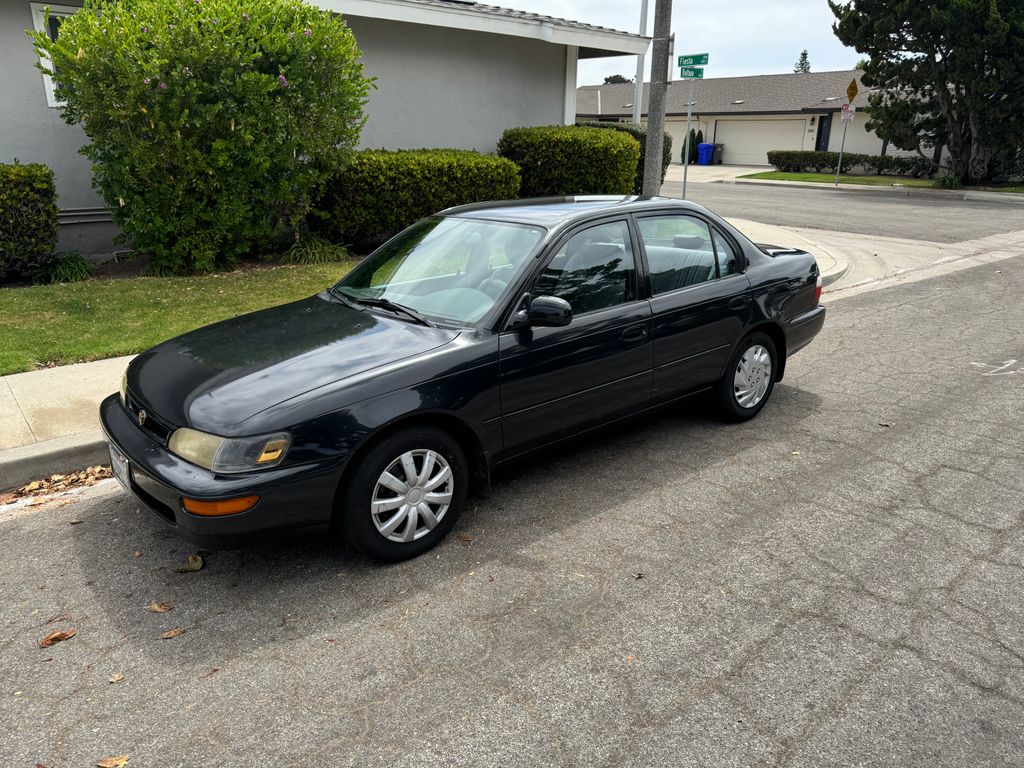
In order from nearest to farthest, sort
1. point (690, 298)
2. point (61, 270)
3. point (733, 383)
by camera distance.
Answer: point (690, 298), point (733, 383), point (61, 270)

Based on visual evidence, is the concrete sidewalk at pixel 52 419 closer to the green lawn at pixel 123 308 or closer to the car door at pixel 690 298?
the green lawn at pixel 123 308

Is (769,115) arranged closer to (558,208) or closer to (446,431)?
(558,208)

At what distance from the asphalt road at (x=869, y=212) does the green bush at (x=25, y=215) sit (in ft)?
46.3

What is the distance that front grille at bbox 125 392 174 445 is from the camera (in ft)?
11.5

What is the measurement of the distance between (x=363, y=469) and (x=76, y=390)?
11.1ft

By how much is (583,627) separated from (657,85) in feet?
26.5

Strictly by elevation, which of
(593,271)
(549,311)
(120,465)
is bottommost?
(120,465)

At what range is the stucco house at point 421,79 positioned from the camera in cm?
950

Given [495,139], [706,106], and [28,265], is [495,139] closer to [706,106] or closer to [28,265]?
[28,265]

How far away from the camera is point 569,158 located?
1313 cm

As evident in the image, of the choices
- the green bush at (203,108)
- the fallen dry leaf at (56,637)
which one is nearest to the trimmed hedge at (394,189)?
the green bush at (203,108)

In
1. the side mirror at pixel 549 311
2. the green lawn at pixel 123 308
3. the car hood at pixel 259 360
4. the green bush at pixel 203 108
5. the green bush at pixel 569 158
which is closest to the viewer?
the car hood at pixel 259 360

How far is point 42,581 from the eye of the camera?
362cm

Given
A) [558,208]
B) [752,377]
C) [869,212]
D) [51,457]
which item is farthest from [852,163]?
[51,457]
